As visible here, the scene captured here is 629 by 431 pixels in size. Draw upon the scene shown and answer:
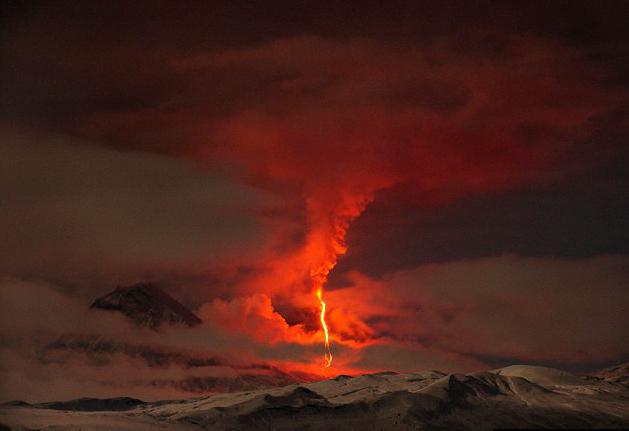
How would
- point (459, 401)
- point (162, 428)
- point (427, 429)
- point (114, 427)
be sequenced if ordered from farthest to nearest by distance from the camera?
point (459, 401), point (427, 429), point (162, 428), point (114, 427)

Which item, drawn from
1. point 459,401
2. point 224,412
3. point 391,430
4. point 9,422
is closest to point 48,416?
point 9,422

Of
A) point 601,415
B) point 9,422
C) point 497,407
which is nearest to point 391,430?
point 497,407

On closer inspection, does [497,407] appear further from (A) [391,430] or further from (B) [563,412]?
(A) [391,430]

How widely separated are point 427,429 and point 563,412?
37.8 meters

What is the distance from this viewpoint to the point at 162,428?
158m

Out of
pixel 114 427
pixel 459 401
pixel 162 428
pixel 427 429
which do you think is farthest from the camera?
pixel 459 401

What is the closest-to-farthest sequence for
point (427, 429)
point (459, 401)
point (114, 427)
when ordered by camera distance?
point (114, 427), point (427, 429), point (459, 401)

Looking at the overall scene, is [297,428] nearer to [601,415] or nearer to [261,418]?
[261,418]

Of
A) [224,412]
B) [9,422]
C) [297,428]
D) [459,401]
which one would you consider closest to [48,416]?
[9,422]

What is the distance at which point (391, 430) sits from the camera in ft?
551

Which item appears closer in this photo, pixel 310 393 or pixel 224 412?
pixel 224 412

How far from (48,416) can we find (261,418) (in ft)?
128

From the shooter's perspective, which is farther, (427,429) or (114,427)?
(427,429)

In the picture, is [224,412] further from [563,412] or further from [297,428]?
[563,412]
